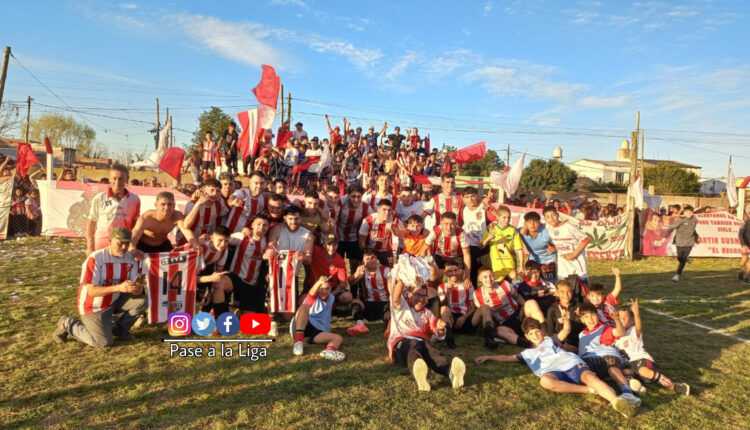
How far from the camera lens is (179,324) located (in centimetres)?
529

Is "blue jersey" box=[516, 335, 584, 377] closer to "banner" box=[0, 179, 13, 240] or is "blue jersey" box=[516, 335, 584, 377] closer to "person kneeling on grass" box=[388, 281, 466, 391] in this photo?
"person kneeling on grass" box=[388, 281, 466, 391]

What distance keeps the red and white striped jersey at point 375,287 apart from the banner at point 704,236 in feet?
37.0

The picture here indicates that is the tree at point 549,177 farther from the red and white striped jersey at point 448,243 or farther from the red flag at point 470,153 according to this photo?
the red and white striped jersey at point 448,243

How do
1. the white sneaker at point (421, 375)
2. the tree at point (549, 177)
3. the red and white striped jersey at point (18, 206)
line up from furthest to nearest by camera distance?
the tree at point (549, 177) < the red and white striped jersey at point (18, 206) < the white sneaker at point (421, 375)

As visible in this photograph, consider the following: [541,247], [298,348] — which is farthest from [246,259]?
[541,247]

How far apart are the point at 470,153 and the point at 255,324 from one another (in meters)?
13.3

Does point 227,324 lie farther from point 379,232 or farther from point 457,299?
point 457,299

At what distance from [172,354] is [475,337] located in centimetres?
373

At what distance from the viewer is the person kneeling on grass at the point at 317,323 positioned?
491 centimetres

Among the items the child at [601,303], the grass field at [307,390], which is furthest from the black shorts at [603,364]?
the child at [601,303]

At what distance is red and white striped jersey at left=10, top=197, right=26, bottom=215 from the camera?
483 inches

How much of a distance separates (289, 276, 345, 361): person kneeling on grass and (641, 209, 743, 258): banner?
12491mm

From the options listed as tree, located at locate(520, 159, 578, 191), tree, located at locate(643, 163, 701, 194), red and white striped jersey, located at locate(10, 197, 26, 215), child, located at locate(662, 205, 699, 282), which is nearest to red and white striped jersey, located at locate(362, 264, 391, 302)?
child, located at locate(662, 205, 699, 282)

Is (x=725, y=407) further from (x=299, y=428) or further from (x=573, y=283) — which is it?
(x=299, y=428)
